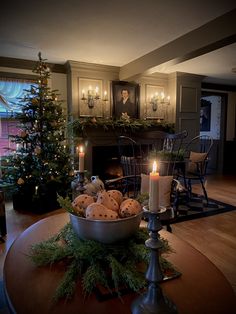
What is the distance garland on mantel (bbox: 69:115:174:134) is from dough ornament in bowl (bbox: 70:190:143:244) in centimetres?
329

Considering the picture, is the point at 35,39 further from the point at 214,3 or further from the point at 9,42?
the point at 214,3

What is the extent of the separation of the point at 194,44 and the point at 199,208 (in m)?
2.40

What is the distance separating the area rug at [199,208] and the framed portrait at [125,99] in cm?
208

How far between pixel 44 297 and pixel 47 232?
1.82 feet

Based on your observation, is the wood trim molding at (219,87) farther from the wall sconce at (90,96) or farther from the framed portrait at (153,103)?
the wall sconce at (90,96)

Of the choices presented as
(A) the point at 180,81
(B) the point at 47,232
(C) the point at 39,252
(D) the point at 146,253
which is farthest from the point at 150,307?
(A) the point at 180,81

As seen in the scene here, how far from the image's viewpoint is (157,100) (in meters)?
5.30

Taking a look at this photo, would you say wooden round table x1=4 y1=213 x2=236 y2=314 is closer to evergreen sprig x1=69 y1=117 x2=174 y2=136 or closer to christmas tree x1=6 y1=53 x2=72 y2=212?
christmas tree x1=6 y1=53 x2=72 y2=212

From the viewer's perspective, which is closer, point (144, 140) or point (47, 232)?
point (47, 232)

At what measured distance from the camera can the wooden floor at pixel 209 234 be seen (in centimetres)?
232

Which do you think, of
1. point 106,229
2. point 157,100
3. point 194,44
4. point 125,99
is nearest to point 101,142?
point 125,99

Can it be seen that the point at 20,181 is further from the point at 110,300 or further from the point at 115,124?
the point at 110,300

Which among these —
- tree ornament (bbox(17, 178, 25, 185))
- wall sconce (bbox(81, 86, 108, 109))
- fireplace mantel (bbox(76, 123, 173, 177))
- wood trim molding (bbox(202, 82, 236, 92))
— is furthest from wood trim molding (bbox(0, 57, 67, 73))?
wood trim molding (bbox(202, 82, 236, 92))

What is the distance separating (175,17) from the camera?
9.17 feet
